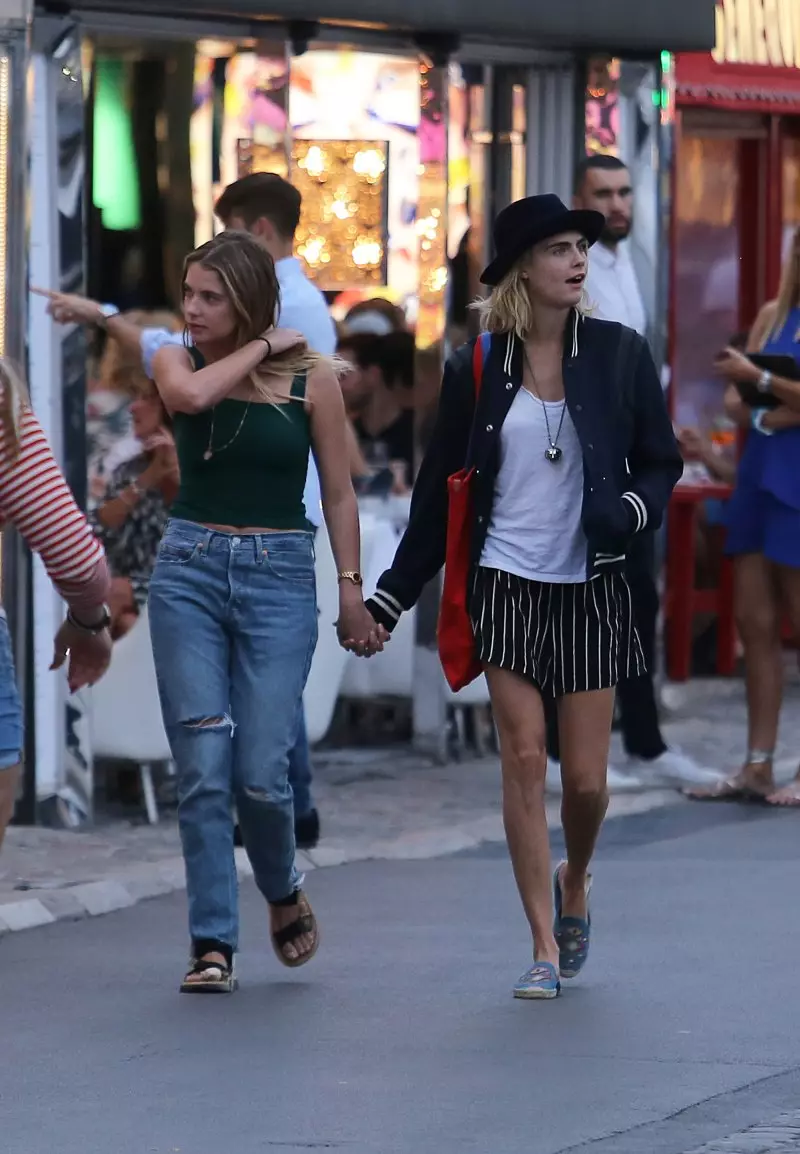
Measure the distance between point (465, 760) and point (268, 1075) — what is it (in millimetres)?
5572

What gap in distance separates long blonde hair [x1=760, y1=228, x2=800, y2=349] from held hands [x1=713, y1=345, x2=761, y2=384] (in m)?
0.26

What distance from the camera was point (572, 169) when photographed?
11719mm

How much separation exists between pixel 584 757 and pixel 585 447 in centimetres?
73

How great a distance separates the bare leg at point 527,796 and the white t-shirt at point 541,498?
0.27 m

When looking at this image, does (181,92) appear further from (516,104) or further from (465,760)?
(465,760)

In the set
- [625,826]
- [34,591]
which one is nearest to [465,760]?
[625,826]

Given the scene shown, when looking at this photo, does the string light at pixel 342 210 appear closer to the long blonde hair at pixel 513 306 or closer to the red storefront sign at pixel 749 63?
the red storefront sign at pixel 749 63

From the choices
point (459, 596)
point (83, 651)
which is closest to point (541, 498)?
point (459, 596)

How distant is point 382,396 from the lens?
11555mm

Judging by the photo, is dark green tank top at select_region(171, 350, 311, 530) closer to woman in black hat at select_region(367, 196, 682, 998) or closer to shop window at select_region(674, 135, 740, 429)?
woman in black hat at select_region(367, 196, 682, 998)

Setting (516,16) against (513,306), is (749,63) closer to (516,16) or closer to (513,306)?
(516,16)

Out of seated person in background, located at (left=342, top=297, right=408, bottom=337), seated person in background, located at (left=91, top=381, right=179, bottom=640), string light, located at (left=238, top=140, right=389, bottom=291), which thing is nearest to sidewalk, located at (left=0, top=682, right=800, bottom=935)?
seated person in background, located at (left=91, top=381, right=179, bottom=640)

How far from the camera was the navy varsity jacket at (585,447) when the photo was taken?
22.2 ft

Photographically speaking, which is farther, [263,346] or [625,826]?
[625,826]
